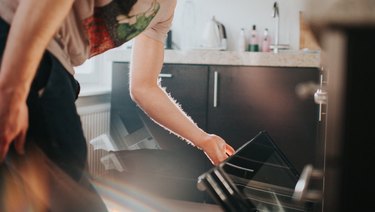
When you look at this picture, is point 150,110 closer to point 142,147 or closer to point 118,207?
point 118,207

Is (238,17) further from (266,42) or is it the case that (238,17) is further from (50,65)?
(50,65)

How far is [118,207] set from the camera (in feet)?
2.80

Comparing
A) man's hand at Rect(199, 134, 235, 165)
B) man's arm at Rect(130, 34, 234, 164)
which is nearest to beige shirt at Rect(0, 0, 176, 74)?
man's arm at Rect(130, 34, 234, 164)

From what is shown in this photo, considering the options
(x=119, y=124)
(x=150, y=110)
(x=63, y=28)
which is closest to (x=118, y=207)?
(x=150, y=110)

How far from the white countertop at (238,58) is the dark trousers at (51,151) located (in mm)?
1507

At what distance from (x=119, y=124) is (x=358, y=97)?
6.17ft

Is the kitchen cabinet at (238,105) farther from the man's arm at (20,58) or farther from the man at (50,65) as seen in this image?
the man's arm at (20,58)

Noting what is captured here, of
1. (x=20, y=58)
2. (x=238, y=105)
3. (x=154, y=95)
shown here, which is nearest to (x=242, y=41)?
(x=238, y=105)

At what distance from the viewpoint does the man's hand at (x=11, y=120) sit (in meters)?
0.38

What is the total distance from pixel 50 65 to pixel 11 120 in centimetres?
8

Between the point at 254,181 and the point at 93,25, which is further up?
the point at 93,25

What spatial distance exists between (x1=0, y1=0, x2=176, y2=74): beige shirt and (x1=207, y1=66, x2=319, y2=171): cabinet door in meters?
1.34

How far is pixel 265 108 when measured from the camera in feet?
6.31

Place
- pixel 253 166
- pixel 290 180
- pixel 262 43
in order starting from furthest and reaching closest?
1. pixel 262 43
2. pixel 290 180
3. pixel 253 166
